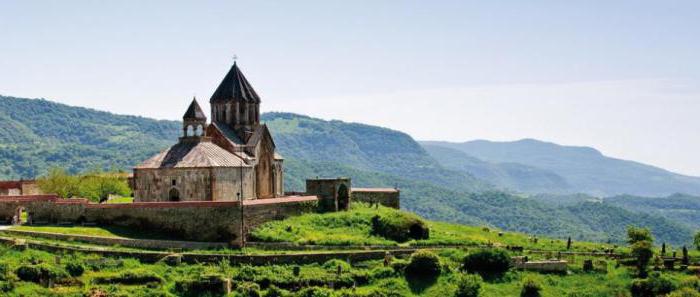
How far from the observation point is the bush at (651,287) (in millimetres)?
54312

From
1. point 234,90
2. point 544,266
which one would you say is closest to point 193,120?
point 234,90

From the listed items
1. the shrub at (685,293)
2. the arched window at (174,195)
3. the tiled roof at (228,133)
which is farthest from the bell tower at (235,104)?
the shrub at (685,293)

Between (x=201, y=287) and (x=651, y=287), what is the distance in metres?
27.5

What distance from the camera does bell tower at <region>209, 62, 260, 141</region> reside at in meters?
74.1

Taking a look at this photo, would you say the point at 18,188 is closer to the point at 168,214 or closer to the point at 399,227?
the point at 168,214

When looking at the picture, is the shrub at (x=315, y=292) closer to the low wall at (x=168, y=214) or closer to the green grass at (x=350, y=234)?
the green grass at (x=350, y=234)

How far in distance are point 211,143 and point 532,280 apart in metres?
27.3

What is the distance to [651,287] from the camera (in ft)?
179

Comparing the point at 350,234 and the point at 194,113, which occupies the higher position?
the point at 194,113

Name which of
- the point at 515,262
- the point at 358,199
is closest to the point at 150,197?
the point at 358,199

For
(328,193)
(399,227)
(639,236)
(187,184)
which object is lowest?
(639,236)

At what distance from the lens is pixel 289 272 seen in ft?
173

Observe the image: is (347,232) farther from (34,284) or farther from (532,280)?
(34,284)

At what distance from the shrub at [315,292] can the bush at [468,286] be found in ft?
25.9
